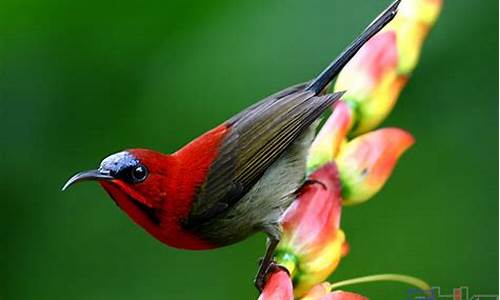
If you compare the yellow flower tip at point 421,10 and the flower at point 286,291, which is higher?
the yellow flower tip at point 421,10

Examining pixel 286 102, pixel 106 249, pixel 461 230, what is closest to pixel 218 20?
pixel 286 102

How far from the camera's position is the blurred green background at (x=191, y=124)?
1.19 m

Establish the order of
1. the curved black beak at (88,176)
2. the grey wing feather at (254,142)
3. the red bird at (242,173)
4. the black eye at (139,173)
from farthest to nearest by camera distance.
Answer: the grey wing feather at (254,142) → the red bird at (242,173) → the black eye at (139,173) → the curved black beak at (88,176)

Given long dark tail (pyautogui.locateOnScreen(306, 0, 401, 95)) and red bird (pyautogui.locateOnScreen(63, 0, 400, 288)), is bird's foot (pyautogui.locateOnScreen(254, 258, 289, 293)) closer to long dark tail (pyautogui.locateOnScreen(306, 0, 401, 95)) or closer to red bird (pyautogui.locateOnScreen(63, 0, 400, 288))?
red bird (pyautogui.locateOnScreen(63, 0, 400, 288))

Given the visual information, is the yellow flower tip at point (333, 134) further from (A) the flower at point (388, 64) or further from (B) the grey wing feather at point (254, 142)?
(B) the grey wing feather at point (254, 142)

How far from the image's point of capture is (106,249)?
120cm

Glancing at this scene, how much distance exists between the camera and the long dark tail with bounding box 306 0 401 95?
0.98m

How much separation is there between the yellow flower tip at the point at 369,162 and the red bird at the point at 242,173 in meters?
0.07

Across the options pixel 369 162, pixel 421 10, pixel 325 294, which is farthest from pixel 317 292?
pixel 421 10

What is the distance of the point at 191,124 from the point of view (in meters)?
1.31

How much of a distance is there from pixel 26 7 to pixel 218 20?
0.83 ft

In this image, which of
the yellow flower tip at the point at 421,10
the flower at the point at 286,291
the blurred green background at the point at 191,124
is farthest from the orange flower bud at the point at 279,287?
the blurred green background at the point at 191,124

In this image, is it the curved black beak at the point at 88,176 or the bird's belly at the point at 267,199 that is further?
the bird's belly at the point at 267,199

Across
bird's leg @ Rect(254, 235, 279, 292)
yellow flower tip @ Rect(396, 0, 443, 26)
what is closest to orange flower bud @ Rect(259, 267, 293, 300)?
bird's leg @ Rect(254, 235, 279, 292)
